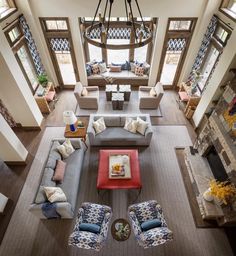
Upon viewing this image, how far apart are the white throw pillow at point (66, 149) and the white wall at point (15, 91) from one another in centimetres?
180

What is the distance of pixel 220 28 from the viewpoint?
568 centimetres

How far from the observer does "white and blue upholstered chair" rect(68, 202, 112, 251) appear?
328cm

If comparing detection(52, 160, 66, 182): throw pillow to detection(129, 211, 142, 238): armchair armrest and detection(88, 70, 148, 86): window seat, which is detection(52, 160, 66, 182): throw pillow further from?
detection(88, 70, 148, 86): window seat

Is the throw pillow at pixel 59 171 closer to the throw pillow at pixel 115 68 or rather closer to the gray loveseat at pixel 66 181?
the gray loveseat at pixel 66 181

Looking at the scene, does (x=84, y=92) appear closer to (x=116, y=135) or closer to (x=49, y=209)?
(x=116, y=135)

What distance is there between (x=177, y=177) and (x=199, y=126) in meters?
2.15

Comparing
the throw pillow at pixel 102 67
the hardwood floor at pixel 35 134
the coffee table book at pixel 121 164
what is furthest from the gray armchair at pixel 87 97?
the coffee table book at pixel 121 164

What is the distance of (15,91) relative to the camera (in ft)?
16.8

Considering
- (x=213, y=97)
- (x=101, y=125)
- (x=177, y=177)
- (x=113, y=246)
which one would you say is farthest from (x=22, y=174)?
(x=213, y=97)

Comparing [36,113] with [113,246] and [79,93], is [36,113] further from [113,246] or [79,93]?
[113,246]

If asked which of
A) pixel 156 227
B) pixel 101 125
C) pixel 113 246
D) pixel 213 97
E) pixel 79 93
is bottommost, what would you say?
pixel 113 246

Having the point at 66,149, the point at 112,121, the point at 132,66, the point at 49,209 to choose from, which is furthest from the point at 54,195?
the point at 132,66

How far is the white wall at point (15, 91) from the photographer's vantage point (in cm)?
457

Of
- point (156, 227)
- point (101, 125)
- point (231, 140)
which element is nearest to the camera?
point (156, 227)
